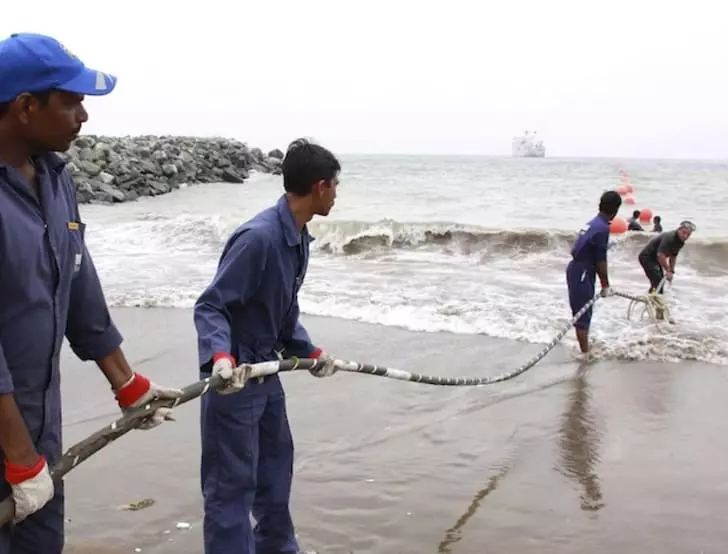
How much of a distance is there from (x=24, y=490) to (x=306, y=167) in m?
1.47

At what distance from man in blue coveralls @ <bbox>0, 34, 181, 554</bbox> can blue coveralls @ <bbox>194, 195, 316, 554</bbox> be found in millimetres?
635

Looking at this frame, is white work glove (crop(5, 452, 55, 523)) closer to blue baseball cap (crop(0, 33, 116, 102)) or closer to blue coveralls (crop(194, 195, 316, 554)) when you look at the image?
blue coveralls (crop(194, 195, 316, 554))

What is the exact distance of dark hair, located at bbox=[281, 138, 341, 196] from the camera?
2.77m

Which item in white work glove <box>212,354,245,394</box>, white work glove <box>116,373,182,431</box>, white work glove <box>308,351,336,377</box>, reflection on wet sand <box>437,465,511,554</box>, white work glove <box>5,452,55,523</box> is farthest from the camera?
reflection on wet sand <box>437,465,511,554</box>

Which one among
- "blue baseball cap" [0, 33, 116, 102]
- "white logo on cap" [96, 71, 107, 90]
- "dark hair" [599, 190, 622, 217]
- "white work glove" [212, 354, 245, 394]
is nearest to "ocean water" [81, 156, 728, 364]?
"dark hair" [599, 190, 622, 217]

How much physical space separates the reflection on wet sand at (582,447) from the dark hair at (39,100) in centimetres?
319

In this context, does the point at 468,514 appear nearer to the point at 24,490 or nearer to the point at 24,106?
the point at 24,490

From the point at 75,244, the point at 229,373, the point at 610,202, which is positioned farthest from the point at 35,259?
the point at 610,202

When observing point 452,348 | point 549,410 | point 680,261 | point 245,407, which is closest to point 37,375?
point 245,407

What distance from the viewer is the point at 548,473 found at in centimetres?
427

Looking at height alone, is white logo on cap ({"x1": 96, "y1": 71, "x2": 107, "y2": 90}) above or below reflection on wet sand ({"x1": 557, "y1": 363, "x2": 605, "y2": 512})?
above

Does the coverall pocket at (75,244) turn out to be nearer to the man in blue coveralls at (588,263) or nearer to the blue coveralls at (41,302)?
the blue coveralls at (41,302)

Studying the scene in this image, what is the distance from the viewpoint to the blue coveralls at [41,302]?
5.96ft

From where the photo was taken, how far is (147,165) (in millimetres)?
31203
